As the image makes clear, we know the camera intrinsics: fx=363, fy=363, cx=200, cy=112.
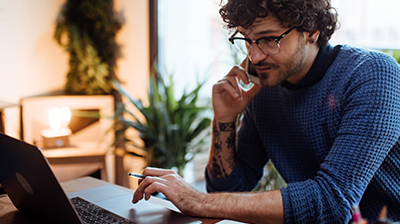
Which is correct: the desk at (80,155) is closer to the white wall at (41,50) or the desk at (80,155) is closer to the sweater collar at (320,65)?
the white wall at (41,50)

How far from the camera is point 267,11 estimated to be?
1.25 meters

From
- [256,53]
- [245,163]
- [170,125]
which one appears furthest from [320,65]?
[170,125]

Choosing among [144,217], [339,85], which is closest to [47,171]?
[144,217]

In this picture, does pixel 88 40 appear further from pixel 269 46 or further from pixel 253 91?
pixel 269 46

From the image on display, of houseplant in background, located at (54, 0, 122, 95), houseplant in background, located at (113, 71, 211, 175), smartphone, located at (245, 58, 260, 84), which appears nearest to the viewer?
smartphone, located at (245, 58, 260, 84)

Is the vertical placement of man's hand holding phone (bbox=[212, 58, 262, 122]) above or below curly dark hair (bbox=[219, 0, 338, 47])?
below

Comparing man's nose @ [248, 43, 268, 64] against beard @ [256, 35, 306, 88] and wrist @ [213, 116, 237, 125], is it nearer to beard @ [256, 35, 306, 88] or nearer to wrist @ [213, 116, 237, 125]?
beard @ [256, 35, 306, 88]

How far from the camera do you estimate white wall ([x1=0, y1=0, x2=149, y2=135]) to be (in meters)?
3.38

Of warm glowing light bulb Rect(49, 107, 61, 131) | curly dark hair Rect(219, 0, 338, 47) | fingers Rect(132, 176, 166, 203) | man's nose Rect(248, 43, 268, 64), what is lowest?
warm glowing light bulb Rect(49, 107, 61, 131)

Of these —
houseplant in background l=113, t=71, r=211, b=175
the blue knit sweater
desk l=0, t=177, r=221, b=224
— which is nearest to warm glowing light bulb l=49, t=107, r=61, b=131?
houseplant in background l=113, t=71, r=211, b=175

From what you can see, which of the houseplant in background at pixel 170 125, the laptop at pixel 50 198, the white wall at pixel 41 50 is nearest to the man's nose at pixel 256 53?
the laptop at pixel 50 198

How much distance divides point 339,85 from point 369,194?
1.23ft

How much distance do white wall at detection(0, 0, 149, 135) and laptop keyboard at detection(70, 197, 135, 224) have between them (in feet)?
8.58

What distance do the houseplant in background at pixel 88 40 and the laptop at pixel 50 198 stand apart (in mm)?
2686
